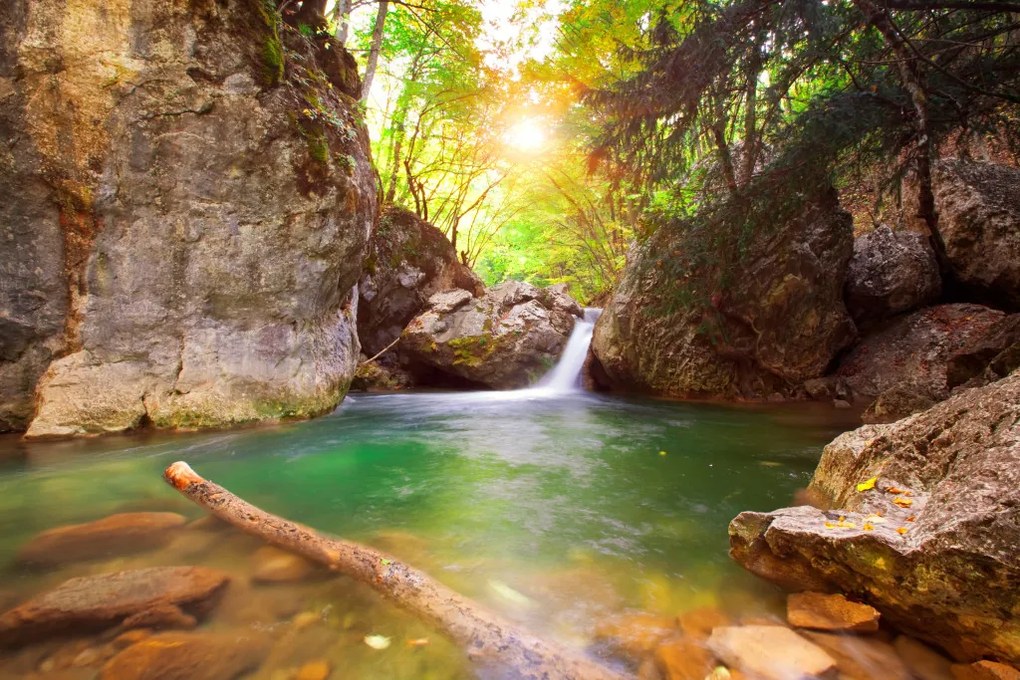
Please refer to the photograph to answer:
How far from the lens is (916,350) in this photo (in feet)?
28.1

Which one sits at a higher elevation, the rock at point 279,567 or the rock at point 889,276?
the rock at point 889,276

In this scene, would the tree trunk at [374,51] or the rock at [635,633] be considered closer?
the rock at [635,633]

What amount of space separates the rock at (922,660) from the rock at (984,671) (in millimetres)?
28

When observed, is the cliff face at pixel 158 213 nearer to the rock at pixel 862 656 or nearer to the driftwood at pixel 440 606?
the driftwood at pixel 440 606

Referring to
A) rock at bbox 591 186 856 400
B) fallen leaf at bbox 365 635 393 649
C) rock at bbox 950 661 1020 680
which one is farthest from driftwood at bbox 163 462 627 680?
rock at bbox 591 186 856 400

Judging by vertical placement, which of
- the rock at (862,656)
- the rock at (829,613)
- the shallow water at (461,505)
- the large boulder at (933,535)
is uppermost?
the large boulder at (933,535)

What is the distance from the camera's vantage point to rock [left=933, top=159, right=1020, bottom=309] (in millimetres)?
8266

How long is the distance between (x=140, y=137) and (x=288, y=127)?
1728 millimetres

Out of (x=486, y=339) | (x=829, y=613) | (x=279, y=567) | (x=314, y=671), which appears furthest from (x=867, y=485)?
(x=486, y=339)

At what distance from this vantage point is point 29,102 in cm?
555

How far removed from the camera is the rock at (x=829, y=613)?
211cm

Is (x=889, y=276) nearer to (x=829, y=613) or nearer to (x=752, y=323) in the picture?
(x=752, y=323)

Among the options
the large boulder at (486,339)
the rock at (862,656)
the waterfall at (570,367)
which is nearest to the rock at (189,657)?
the rock at (862,656)

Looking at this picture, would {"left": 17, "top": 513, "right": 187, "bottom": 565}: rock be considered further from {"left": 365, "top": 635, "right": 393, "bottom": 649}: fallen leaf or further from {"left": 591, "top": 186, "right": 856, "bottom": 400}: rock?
{"left": 591, "top": 186, "right": 856, "bottom": 400}: rock
